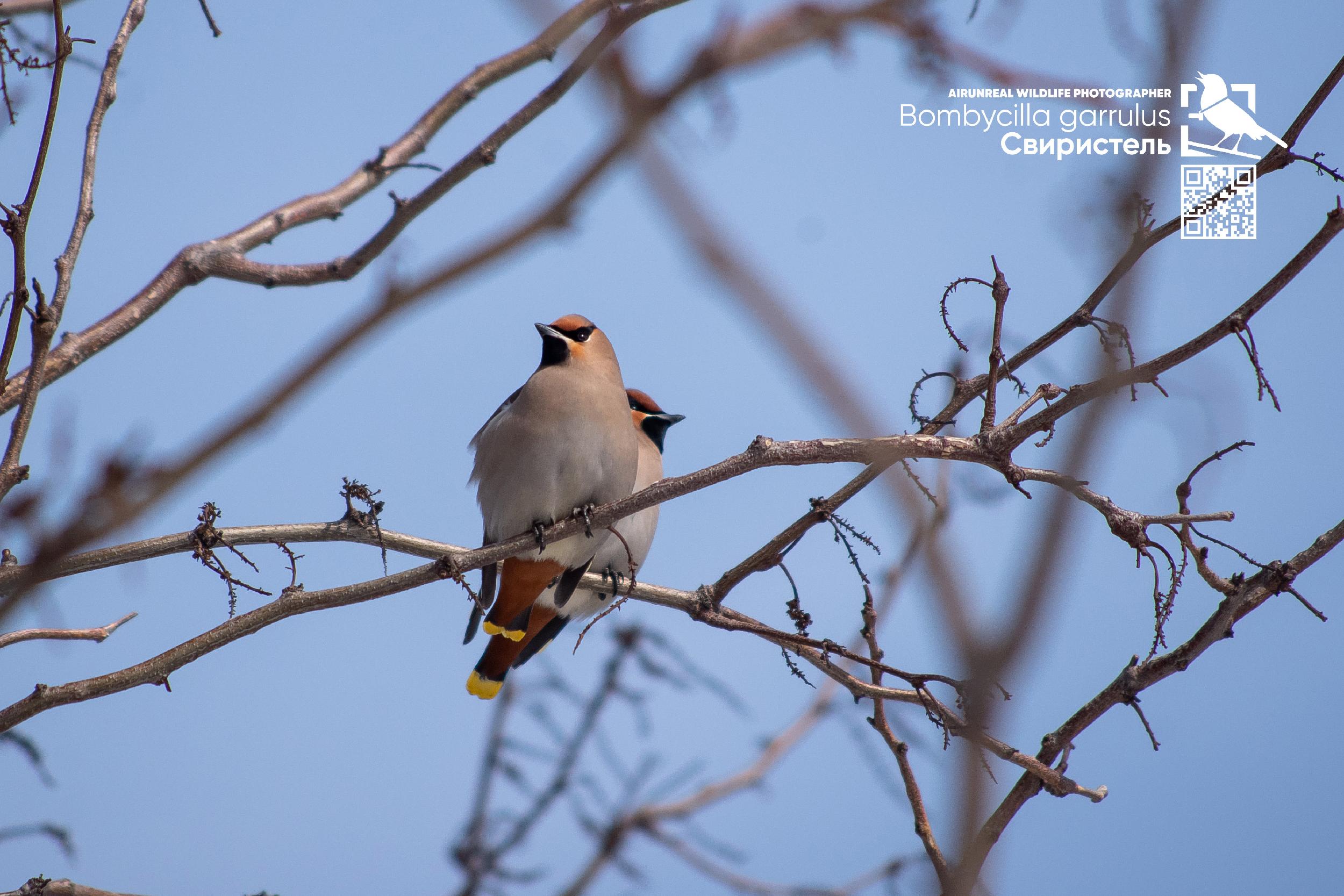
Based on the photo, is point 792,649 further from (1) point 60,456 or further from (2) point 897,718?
(1) point 60,456

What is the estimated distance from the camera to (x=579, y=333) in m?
5.70

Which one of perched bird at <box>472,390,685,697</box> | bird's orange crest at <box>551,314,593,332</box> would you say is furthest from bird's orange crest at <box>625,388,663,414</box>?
bird's orange crest at <box>551,314,593,332</box>

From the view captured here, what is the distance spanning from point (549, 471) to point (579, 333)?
3.52 feet

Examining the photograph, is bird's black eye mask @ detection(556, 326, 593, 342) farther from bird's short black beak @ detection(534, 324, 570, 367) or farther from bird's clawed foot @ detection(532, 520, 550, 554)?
bird's clawed foot @ detection(532, 520, 550, 554)

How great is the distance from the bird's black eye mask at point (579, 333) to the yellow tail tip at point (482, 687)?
1.60 meters

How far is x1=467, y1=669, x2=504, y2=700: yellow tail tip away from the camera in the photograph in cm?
556

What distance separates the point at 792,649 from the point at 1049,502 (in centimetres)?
277

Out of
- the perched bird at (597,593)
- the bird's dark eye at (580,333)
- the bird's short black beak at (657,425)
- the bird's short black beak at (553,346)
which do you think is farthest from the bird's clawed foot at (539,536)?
the bird's short black beak at (657,425)

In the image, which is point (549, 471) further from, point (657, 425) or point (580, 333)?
point (657, 425)

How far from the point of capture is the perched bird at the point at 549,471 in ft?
16.0

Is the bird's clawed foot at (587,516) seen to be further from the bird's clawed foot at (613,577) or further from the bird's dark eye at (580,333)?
the bird's dark eye at (580,333)

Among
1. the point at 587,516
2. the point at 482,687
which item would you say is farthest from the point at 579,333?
the point at 587,516

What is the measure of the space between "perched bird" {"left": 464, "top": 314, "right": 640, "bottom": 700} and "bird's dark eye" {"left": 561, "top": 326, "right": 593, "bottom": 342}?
0.64 feet

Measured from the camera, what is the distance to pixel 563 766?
2.98 metres
